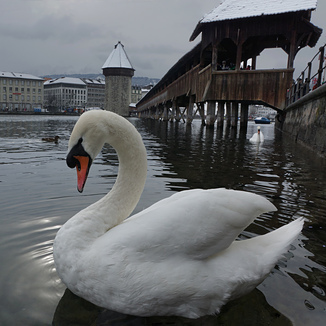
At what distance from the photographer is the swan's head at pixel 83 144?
2057 mm

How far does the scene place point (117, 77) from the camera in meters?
62.9

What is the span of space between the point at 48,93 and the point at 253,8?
114005 millimetres

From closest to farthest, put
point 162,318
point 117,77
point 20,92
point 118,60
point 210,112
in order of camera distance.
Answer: point 162,318
point 210,112
point 117,77
point 118,60
point 20,92

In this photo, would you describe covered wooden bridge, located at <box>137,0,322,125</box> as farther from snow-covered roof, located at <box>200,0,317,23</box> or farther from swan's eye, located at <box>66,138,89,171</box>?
swan's eye, located at <box>66,138,89,171</box>

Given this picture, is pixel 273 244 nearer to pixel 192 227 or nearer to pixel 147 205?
pixel 192 227

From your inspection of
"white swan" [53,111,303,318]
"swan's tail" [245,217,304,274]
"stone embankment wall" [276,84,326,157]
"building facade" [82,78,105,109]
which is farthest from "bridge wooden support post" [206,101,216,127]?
"building facade" [82,78,105,109]

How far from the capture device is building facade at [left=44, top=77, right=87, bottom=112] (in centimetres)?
11212

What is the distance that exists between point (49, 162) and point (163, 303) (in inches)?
225

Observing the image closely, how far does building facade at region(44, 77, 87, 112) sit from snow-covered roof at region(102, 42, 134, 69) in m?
50.3

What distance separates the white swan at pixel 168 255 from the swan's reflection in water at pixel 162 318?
0.23ft

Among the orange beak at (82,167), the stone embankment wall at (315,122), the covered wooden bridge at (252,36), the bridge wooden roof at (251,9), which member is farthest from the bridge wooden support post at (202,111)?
the orange beak at (82,167)

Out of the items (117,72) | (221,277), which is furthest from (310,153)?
(117,72)

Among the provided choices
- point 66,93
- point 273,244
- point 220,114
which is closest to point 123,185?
point 273,244

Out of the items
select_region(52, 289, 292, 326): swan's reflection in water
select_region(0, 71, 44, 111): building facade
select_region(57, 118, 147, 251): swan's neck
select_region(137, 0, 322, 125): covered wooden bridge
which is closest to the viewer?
select_region(52, 289, 292, 326): swan's reflection in water
